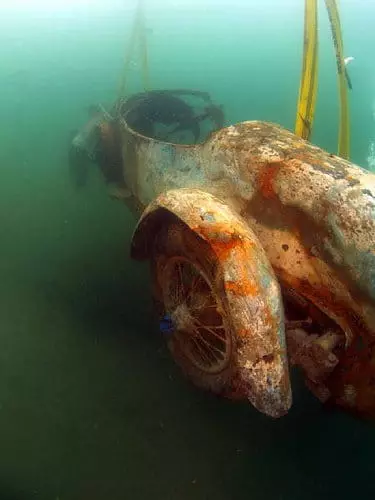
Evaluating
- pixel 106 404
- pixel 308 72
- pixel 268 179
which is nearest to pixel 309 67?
pixel 308 72

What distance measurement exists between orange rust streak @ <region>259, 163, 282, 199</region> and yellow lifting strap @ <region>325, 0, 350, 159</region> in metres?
1.16

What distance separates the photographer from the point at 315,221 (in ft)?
7.20

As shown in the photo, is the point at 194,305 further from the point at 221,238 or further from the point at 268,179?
the point at 268,179

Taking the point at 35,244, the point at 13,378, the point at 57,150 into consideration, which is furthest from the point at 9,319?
the point at 57,150

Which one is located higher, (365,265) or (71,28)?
(365,265)

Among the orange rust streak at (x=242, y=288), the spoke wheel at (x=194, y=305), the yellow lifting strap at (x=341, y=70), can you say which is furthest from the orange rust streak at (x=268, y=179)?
the yellow lifting strap at (x=341, y=70)

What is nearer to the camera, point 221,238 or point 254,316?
point 254,316

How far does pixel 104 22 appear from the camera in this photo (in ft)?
85.1

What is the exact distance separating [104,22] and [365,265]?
2917 centimetres

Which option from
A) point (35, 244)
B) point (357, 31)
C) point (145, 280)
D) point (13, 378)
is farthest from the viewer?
point (357, 31)

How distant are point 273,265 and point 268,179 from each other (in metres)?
0.53

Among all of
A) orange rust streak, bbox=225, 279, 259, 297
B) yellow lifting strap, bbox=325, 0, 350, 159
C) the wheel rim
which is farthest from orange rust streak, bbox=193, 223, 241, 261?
yellow lifting strap, bbox=325, 0, 350, 159

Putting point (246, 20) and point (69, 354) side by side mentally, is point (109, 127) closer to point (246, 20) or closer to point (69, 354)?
point (69, 354)

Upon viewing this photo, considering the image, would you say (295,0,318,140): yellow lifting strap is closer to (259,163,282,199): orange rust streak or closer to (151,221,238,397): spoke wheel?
(259,163,282,199): orange rust streak
